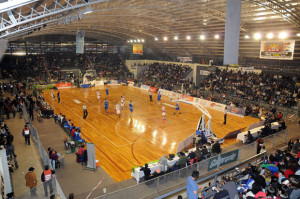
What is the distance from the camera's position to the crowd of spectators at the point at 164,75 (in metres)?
38.0

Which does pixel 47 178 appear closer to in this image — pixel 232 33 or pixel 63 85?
pixel 232 33

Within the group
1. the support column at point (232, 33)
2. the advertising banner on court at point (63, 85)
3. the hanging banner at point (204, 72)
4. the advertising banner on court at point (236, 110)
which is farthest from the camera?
the advertising banner on court at point (63, 85)

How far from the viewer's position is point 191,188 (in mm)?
6602

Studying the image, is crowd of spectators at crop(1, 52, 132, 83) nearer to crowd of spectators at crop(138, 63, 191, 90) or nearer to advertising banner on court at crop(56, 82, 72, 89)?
advertising banner on court at crop(56, 82, 72, 89)

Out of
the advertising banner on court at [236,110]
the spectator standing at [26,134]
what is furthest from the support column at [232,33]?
the advertising banner on court at [236,110]

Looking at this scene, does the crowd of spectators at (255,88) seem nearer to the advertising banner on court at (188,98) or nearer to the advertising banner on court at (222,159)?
the advertising banner on court at (188,98)

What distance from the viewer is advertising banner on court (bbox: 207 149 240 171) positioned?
1022 cm

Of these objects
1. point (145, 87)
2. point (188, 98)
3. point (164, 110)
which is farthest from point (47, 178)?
point (145, 87)

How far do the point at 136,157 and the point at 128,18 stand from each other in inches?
892

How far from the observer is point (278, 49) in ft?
78.9

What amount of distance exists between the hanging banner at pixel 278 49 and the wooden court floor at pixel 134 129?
7.55m

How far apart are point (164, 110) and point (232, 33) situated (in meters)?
13.8

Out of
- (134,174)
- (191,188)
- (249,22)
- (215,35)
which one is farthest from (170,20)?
(191,188)

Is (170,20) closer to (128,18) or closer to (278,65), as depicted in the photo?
(128,18)
